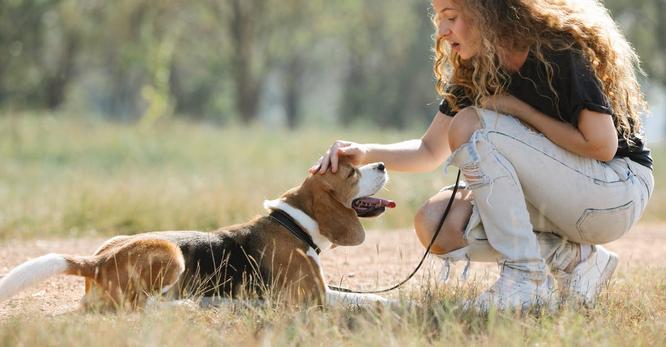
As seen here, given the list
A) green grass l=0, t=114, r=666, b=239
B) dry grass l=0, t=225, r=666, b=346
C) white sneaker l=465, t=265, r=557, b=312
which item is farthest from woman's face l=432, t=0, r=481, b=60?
green grass l=0, t=114, r=666, b=239

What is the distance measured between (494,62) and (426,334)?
63.0 inches

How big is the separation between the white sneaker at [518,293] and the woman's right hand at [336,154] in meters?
1.13

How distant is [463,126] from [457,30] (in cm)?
52

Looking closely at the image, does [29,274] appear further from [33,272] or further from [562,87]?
[562,87]

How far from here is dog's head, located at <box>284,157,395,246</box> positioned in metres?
5.16

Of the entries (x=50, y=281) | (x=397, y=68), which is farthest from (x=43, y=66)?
(x=50, y=281)

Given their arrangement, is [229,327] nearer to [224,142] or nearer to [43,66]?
[224,142]

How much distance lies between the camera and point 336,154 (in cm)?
509

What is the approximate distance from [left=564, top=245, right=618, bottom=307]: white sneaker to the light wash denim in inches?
9.6

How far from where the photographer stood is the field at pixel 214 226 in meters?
3.84

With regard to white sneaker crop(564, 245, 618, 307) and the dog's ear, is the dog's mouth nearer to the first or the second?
the dog's ear

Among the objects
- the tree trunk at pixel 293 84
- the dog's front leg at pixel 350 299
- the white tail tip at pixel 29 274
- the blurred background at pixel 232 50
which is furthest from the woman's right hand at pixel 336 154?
the tree trunk at pixel 293 84

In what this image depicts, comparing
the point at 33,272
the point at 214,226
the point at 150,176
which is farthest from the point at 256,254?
the point at 150,176

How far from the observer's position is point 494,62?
4.70 meters
